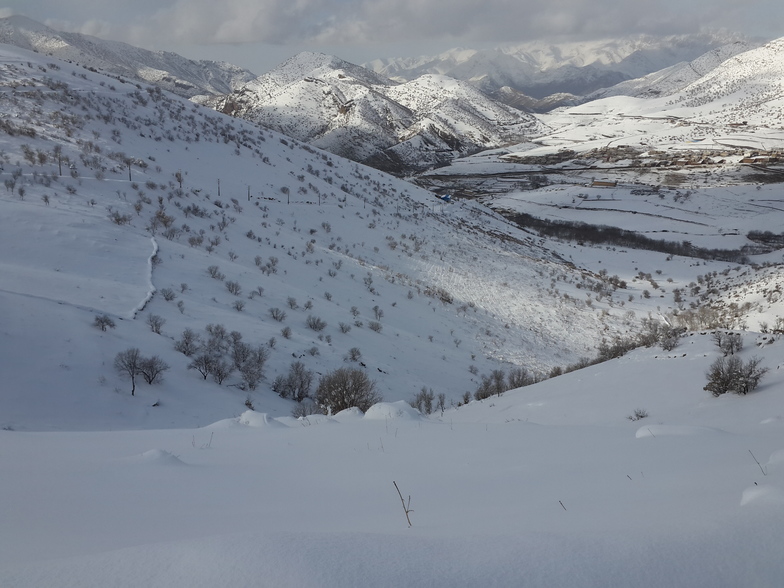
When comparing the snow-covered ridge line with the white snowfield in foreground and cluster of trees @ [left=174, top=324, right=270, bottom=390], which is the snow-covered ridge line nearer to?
cluster of trees @ [left=174, top=324, right=270, bottom=390]

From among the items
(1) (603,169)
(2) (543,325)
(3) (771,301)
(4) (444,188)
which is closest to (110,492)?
(2) (543,325)

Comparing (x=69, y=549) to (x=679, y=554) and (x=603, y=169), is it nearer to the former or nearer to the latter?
(x=679, y=554)

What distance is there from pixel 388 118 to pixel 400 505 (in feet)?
356

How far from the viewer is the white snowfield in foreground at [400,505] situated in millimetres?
1719

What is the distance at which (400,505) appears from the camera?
2990mm

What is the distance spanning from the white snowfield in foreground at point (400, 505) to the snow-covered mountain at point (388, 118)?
8163 cm

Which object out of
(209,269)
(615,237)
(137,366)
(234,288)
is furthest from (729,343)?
(615,237)

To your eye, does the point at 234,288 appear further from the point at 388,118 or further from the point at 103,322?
the point at 388,118

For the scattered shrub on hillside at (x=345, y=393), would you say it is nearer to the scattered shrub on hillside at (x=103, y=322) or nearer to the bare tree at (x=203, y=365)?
the bare tree at (x=203, y=365)

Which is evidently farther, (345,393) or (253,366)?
(253,366)

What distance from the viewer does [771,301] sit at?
1636cm

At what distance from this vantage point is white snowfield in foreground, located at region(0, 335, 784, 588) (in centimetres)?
172

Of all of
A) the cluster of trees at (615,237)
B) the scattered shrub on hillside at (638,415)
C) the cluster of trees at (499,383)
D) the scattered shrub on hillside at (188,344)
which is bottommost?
the cluster of trees at (499,383)

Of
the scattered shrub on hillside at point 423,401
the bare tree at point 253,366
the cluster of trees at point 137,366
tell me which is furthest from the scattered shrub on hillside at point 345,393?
the cluster of trees at point 137,366
